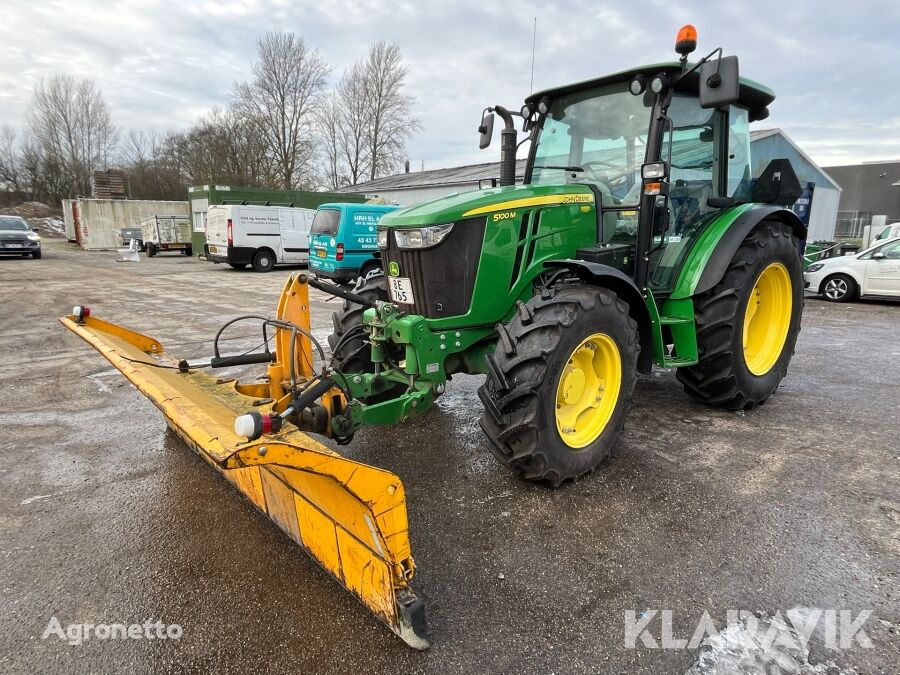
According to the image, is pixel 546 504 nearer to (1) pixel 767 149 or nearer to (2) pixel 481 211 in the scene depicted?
(2) pixel 481 211

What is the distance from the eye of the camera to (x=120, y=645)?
2.07 meters

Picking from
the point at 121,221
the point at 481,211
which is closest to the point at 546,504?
the point at 481,211

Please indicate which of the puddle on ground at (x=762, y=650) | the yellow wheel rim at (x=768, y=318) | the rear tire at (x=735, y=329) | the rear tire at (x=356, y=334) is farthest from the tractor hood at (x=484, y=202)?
the puddle on ground at (x=762, y=650)

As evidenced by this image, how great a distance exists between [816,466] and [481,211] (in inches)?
107

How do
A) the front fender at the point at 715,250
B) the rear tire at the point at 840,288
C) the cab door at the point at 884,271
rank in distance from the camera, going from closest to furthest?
the front fender at the point at 715,250, the cab door at the point at 884,271, the rear tire at the point at 840,288

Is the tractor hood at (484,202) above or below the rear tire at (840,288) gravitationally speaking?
above

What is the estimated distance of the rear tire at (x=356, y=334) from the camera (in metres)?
3.79

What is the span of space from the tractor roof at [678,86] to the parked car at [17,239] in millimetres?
23363

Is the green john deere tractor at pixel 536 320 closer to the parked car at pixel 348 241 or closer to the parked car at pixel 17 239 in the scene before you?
the parked car at pixel 348 241

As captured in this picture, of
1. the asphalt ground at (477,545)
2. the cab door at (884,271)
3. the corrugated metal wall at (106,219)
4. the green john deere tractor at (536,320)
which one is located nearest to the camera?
the asphalt ground at (477,545)

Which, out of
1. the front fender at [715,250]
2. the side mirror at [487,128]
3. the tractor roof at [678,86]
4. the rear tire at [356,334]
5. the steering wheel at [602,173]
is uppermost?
the tractor roof at [678,86]

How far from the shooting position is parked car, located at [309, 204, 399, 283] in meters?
12.2

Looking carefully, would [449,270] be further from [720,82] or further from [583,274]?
[720,82]

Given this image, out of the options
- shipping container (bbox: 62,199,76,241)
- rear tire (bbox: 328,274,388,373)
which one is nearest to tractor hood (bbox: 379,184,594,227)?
rear tire (bbox: 328,274,388,373)
